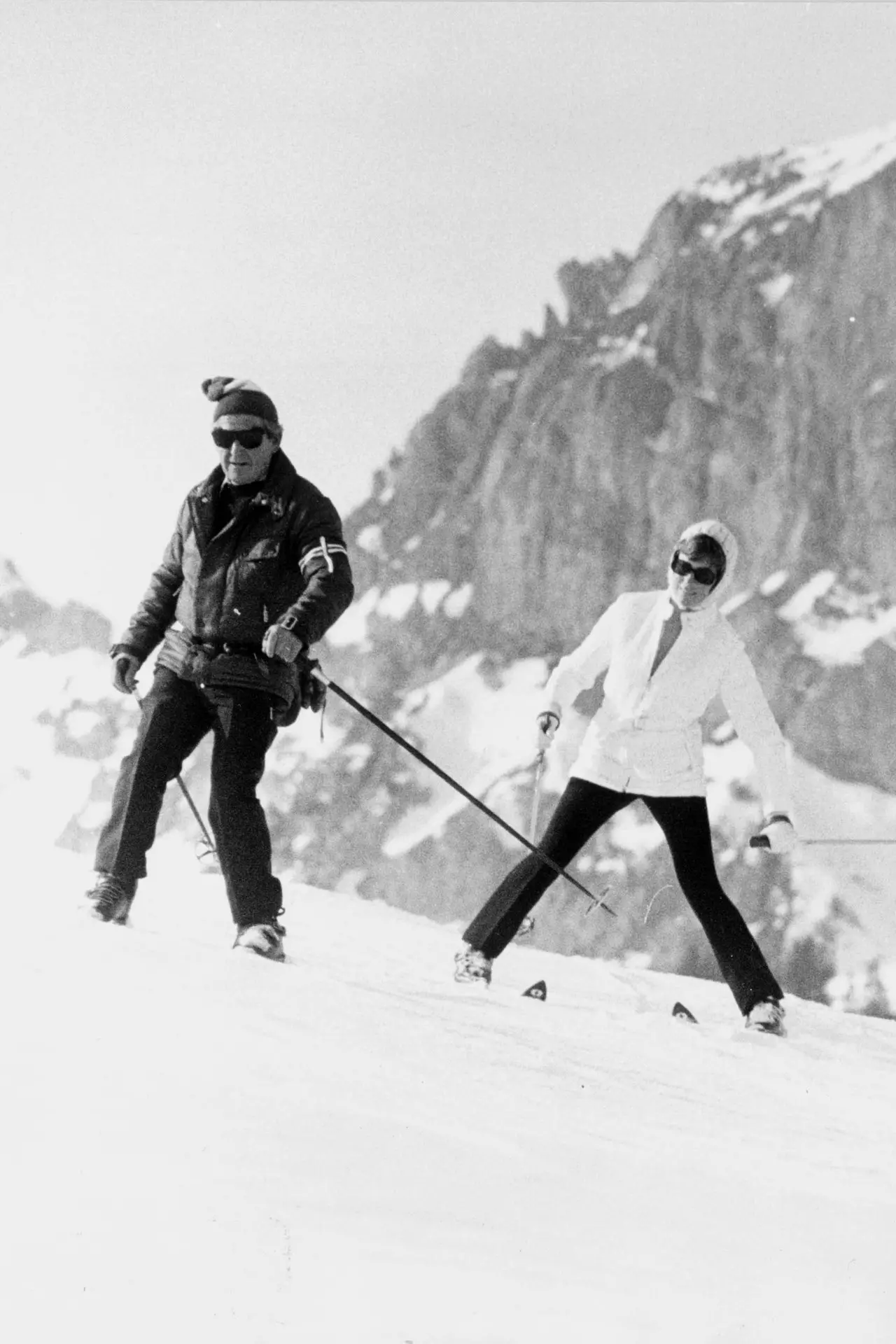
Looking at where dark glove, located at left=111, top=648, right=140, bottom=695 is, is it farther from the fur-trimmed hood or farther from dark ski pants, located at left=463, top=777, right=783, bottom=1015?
the fur-trimmed hood

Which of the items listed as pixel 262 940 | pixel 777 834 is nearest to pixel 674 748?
pixel 777 834

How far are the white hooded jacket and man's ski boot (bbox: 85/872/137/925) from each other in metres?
2.18

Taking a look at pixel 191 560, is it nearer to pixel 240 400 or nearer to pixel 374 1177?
pixel 240 400

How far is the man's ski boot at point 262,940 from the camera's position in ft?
13.8

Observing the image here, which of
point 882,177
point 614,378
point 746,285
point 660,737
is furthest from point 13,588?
point 660,737

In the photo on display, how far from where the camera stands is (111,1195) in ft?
5.76

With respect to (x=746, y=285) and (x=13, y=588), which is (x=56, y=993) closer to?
(x=746, y=285)

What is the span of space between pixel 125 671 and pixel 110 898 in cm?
87

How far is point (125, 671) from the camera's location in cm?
478

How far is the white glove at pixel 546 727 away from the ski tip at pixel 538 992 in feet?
3.27

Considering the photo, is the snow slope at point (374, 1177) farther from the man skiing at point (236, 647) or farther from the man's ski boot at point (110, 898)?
the man skiing at point (236, 647)

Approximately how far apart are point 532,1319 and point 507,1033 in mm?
2050

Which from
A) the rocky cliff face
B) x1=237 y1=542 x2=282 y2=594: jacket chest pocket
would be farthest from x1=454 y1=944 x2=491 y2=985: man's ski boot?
the rocky cliff face

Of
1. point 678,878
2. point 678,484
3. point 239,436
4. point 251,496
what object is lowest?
point 678,878
